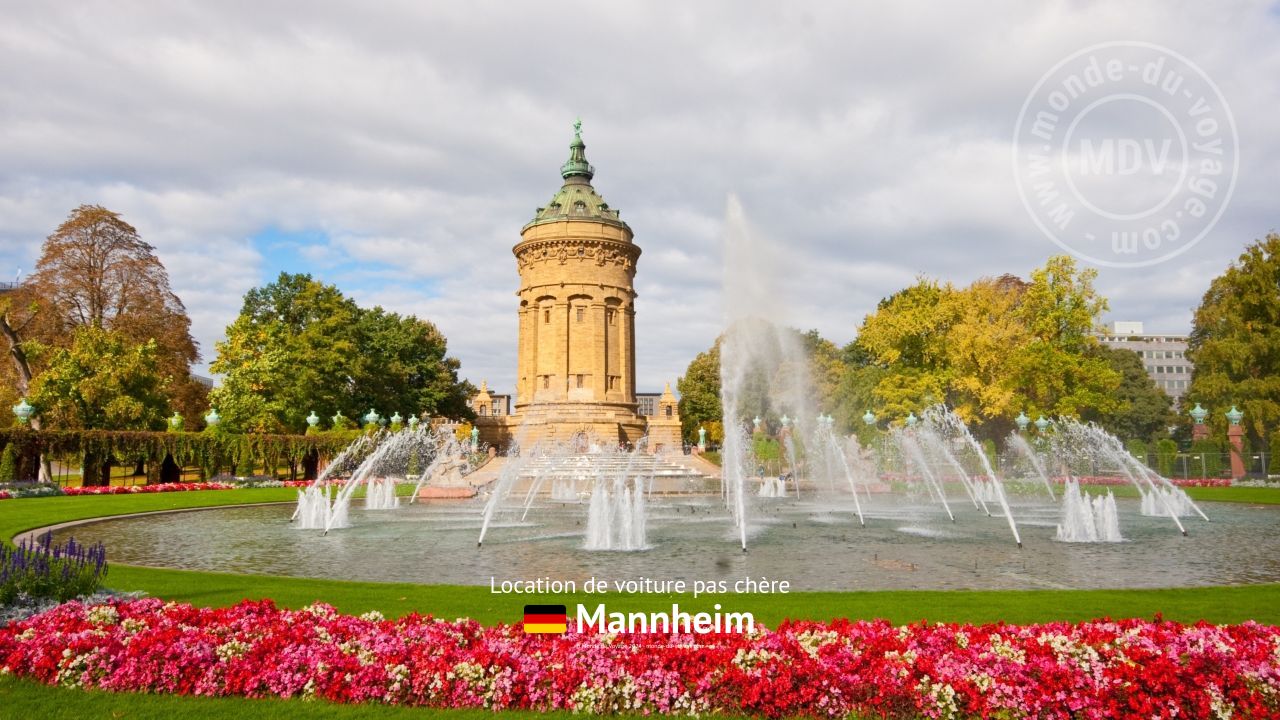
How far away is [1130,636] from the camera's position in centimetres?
730

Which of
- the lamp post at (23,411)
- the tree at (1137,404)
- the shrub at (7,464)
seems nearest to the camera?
the shrub at (7,464)

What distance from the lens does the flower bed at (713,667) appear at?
6.41 meters

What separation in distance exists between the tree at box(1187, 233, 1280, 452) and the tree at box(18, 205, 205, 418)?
58238 mm

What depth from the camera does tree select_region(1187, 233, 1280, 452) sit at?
134 ft

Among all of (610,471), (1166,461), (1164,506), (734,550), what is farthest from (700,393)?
(734,550)

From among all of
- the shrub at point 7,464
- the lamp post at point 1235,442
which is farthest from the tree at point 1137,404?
the shrub at point 7,464

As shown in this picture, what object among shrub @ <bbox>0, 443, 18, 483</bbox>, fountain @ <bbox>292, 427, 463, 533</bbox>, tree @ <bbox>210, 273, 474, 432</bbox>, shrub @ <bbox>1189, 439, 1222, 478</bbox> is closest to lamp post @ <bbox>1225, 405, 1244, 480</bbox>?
shrub @ <bbox>1189, 439, 1222, 478</bbox>

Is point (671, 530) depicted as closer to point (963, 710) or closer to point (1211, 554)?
point (1211, 554)

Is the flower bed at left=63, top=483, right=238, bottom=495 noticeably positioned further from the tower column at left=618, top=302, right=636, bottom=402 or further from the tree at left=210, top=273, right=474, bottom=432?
the tower column at left=618, top=302, right=636, bottom=402

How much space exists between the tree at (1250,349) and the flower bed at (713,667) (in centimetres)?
4205

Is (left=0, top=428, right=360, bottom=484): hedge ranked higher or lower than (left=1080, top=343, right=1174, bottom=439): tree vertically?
lower

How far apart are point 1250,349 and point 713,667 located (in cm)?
4628

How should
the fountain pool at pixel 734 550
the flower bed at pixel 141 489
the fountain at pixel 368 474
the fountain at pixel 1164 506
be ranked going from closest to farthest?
the fountain pool at pixel 734 550
the fountain at pixel 368 474
the fountain at pixel 1164 506
the flower bed at pixel 141 489

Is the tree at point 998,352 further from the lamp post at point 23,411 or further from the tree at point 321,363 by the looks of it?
the lamp post at point 23,411
